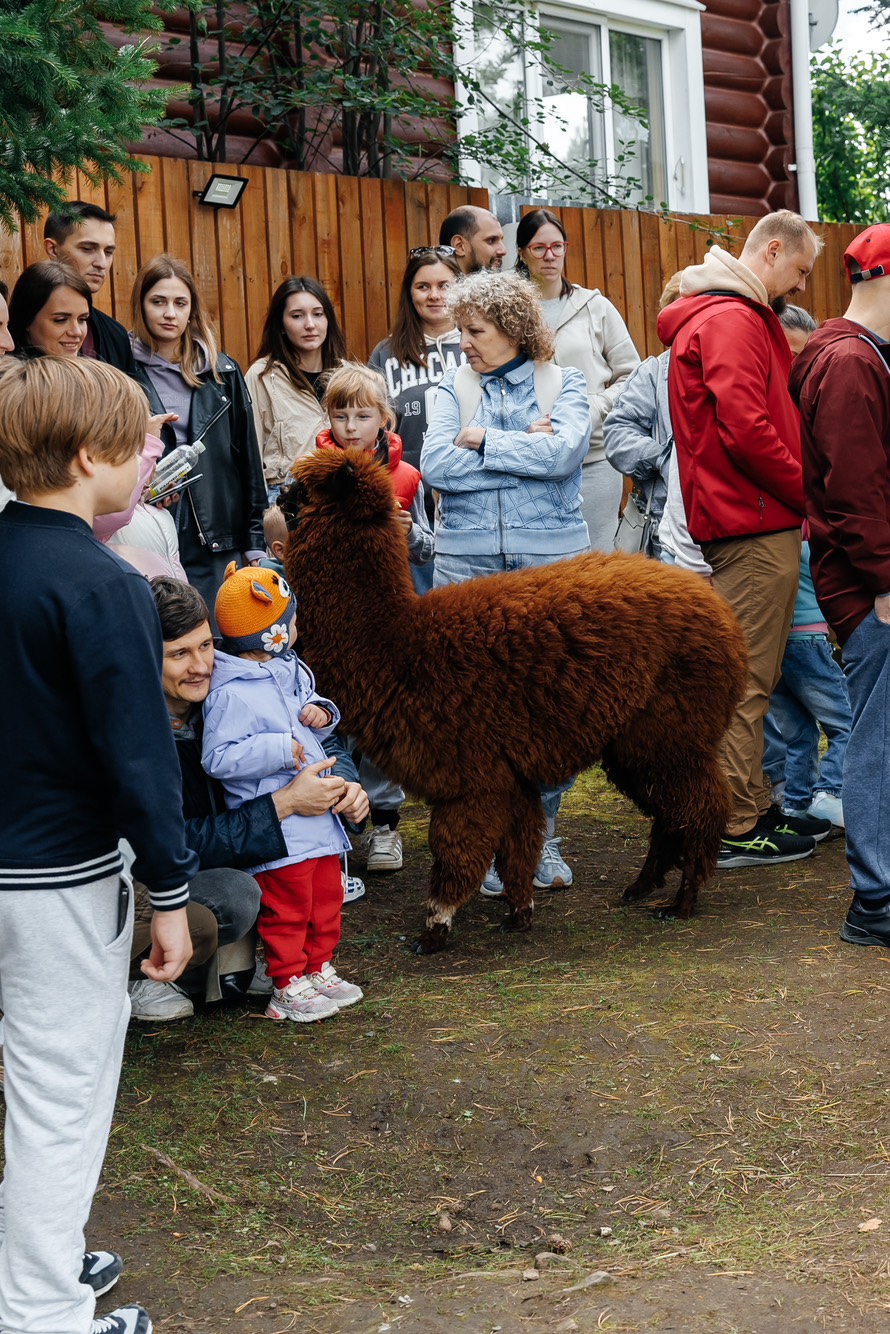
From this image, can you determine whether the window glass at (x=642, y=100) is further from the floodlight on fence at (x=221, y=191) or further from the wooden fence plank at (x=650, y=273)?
the floodlight on fence at (x=221, y=191)

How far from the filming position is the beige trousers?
5656 millimetres

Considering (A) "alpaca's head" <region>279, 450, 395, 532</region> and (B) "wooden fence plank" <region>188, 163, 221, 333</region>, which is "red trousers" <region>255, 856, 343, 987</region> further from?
(B) "wooden fence plank" <region>188, 163, 221, 333</region>

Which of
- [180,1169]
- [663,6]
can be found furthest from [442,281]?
[663,6]

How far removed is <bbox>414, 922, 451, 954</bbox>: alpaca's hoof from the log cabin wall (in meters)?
10.1

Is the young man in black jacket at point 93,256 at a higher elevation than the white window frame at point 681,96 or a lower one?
lower

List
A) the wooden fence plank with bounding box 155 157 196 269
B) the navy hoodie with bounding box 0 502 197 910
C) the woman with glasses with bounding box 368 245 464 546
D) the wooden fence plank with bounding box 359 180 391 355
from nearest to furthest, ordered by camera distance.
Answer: the navy hoodie with bounding box 0 502 197 910
the woman with glasses with bounding box 368 245 464 546
the wooden fence plank with bounding box 155 157 196 269
the wooden fence plank with bounding box 359 180 391 355

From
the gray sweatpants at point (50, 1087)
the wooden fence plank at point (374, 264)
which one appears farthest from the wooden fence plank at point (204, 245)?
the gray sweatpants at point (50, 1087)

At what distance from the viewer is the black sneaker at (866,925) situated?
4.74m

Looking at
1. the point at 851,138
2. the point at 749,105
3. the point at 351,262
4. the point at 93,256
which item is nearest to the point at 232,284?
the point at 351,262

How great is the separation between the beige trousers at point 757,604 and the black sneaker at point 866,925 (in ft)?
2.67

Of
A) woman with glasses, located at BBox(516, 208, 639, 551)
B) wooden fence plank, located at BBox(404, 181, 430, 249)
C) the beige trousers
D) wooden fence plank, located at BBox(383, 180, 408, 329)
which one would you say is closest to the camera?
the beige trousers

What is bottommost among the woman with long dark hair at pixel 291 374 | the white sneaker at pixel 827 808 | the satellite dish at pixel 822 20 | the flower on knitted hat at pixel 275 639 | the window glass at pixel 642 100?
the white sneaker at pixel 827 808

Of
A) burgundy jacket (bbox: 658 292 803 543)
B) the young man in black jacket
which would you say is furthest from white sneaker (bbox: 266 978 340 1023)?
the young man in black jacket

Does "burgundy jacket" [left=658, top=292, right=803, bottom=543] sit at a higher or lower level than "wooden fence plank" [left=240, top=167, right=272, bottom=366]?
lower
